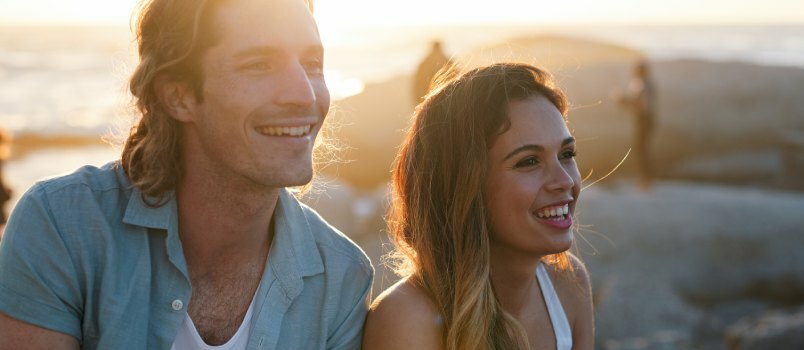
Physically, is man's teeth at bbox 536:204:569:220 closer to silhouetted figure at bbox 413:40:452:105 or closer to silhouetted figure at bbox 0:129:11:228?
silhouetted figure at bbox 413:40:452:105

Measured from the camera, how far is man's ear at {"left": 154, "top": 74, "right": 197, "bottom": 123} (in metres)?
3.16

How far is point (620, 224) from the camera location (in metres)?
10.1

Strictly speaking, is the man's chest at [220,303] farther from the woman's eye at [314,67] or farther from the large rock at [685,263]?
the large rock at [685,263]

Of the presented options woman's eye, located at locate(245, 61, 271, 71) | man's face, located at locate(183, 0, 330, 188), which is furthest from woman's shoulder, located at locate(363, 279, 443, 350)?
woman's eye, located at locate(245, 61, 271, 71)

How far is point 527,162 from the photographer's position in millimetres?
3430

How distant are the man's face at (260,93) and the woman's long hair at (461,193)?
0.62 meters

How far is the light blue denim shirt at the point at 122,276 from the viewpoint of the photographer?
114 inches

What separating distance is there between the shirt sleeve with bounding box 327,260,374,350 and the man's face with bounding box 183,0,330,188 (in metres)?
0.58

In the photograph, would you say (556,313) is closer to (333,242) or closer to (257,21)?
(333,242)

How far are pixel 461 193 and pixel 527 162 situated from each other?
275 mm

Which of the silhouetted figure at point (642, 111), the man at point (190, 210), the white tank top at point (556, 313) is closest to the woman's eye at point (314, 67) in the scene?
the man at point (190, 210)

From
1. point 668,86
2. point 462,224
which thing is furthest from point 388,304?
point 668,86

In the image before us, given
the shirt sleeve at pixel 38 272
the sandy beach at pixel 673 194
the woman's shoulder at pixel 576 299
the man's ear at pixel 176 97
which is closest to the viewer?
the shirt sleeve at pixel 38 272

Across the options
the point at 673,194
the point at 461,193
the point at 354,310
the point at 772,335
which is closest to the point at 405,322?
the point at 354,310
